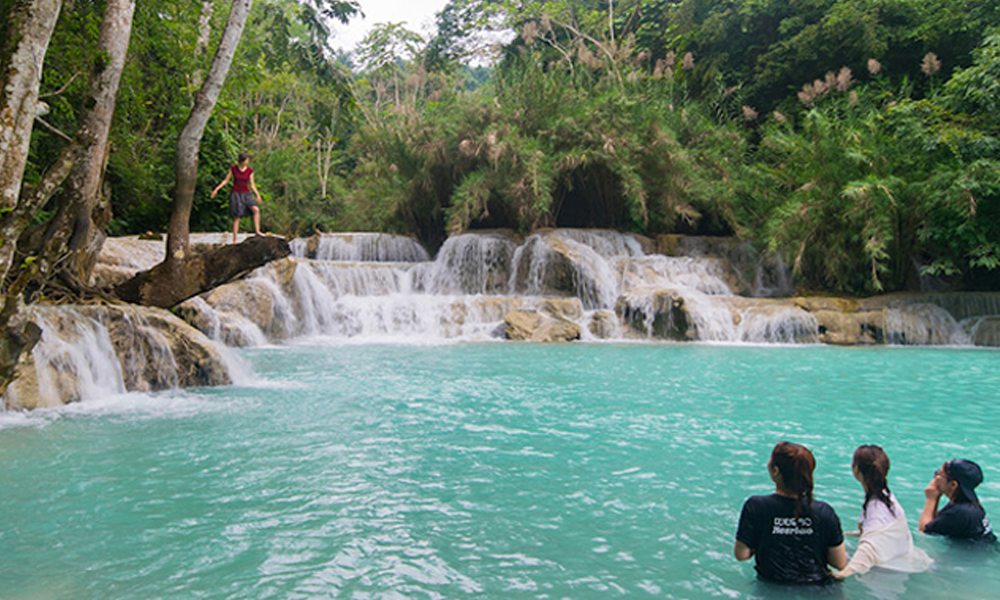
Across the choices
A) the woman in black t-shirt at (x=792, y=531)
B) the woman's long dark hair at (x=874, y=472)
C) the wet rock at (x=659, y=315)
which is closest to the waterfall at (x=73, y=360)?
the woman in black t-shirt at (x=792, y=531)

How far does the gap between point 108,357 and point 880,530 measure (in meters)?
7.16

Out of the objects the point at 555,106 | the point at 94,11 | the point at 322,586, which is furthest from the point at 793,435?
the point at 555,106

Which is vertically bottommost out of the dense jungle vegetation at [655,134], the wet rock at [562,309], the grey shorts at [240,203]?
the wet rock at [562,309]

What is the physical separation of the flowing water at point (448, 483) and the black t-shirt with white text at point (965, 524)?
0.21 ft

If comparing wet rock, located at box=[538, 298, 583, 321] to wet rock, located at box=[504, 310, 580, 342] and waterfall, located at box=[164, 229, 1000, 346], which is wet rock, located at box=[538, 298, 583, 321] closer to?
waterfall, located at box=[164, 229, 1000, 346]

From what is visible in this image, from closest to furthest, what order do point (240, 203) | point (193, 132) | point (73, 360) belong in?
point (73, 360) → point (193, 132) → point (240, 203)

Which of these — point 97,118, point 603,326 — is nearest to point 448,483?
point 97,118

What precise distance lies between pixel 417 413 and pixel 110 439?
8.16 ft

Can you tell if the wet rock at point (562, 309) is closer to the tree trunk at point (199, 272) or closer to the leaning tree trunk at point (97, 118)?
the tree trunk at point (199, 272)

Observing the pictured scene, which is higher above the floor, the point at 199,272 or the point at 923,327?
the point at 199,272

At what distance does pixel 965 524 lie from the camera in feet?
10.2

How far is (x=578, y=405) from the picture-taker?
267 inches

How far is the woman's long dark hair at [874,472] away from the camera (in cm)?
282

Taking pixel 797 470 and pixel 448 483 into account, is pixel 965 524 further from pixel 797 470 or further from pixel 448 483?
pixel 448 483
